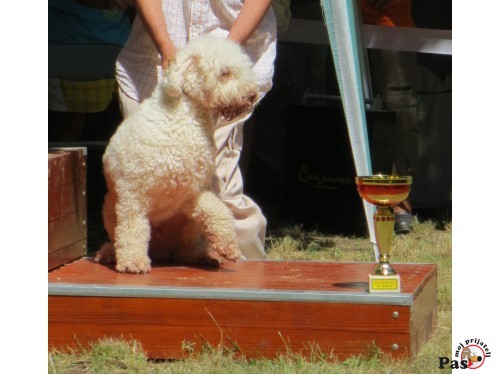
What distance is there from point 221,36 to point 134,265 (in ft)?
3.78

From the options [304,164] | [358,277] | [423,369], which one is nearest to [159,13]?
[358,277]

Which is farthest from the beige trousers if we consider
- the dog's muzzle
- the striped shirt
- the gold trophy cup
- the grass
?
the gold trophy cup

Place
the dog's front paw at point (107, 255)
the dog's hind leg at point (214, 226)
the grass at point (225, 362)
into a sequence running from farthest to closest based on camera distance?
the dog's front paw at point (107, 255), the dog's hind leg at point (214, 226), the grass at point (225, 362)

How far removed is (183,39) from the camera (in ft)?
14.5

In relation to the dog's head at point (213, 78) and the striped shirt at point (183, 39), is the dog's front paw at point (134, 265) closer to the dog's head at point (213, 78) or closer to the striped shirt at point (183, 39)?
the dog's head at point (213, 78)

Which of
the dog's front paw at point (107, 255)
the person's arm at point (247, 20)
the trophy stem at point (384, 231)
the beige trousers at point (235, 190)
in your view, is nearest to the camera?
the trophy stem at point (384, 231)

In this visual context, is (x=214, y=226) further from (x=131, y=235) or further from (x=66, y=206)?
(x=66, y=206)

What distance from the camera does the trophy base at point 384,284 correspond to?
337cm

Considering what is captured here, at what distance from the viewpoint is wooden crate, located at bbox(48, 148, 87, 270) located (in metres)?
3.99

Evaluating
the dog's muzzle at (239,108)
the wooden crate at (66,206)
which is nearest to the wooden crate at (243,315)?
the wooden crate at (66,206)
